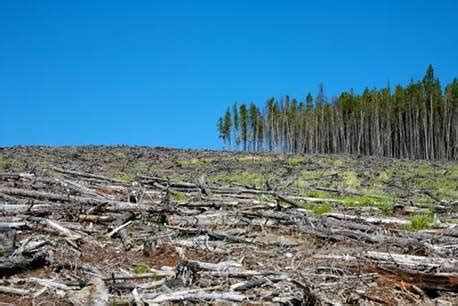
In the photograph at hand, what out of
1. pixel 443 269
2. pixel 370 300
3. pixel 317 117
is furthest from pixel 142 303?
pixel 317 117

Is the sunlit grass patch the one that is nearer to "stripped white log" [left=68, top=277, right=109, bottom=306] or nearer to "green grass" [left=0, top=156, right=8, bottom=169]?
"green grass" [left=0, top=156, right=8, bottom=169]

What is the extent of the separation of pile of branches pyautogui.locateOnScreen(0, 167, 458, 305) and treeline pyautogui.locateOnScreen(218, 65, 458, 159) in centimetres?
6806

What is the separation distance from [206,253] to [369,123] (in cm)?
8165

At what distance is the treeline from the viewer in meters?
76.3

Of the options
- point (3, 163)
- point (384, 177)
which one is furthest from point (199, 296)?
point (3, 163)

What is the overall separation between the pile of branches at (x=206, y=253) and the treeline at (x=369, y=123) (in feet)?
223

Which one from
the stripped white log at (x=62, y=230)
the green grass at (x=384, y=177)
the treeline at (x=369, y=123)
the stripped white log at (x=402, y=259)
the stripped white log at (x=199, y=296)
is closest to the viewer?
the stripped white log at (x=199, y=296)

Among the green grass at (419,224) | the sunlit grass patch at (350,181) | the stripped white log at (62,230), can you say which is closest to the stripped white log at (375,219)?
Result: the green grass at (419,224)

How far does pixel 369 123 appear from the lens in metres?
85.6

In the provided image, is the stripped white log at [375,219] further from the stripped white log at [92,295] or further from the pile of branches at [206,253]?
the stripped white log at [92,295]

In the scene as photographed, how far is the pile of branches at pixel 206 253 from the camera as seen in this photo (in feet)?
→ 18.7

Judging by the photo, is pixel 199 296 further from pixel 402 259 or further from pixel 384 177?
pixel 384 177

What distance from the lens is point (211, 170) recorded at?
27.7m

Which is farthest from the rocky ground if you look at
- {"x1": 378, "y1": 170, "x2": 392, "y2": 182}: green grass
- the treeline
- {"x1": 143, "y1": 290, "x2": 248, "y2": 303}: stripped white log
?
the treeline
